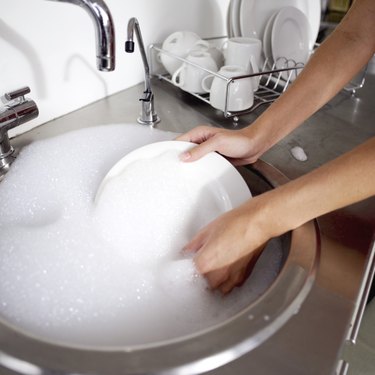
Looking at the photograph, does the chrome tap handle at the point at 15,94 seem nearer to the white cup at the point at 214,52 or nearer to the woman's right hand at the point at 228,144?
the woman's right hand at the point at 228,144

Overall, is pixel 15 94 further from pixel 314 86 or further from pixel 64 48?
pixel 314 86

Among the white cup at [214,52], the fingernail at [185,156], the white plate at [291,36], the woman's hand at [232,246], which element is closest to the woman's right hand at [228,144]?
the fingernail at [185,156]

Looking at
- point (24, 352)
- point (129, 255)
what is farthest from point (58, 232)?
point (24, 352)

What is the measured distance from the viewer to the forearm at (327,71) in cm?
70

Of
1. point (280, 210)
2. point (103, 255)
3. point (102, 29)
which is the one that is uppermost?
point (102, 29)

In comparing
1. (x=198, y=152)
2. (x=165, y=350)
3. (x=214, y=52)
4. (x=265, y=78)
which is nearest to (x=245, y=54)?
(x=214, y=52)

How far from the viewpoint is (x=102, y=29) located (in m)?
0.54

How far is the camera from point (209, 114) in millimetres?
950

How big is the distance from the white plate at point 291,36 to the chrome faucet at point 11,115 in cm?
70

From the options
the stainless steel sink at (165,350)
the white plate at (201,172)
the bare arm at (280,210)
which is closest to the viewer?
the stainless steel sink at (165,350)

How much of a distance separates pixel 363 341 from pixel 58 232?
33.4 inches

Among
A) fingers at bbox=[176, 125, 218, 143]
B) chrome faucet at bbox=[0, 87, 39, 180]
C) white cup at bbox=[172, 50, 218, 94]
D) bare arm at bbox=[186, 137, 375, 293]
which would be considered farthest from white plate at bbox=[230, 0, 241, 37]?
bare arm at bbox=[186, 137, 375, 293]

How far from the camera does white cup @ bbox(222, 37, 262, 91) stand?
0.97 metres

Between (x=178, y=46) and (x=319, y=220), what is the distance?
62 centimetres
